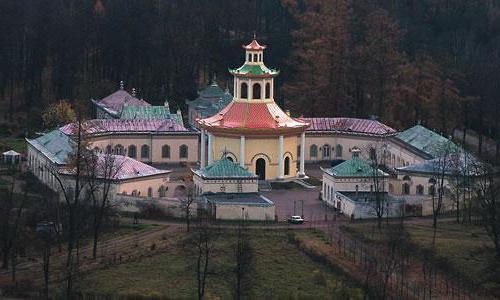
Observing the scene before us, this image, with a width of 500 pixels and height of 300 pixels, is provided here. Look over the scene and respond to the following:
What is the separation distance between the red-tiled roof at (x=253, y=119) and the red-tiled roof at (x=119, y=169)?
250 inches

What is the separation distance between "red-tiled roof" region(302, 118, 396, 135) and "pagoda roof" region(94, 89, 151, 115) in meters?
13.0

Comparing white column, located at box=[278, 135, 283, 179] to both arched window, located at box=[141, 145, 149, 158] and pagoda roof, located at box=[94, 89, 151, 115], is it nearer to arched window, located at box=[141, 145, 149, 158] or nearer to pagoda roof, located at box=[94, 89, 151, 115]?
arched window, located at box=[141, 145, 149, 158]

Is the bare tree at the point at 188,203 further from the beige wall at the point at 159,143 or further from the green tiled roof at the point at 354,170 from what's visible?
the beige wall at the point at 159,143

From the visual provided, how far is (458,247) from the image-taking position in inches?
2879

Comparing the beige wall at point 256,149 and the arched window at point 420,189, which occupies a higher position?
the beige wall at point 256,149

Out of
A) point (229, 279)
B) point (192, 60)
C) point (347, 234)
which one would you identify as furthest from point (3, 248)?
point (192, 60)

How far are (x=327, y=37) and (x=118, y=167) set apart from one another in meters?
32.3

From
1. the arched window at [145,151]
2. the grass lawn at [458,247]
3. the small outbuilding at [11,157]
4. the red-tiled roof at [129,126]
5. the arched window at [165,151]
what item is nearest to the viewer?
the grass lawn at [458,247]

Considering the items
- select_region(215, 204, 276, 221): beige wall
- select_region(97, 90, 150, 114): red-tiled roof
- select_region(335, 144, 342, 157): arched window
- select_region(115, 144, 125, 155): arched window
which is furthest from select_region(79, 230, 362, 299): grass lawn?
select_region(97, 90, 150, 114): red-tiled roof

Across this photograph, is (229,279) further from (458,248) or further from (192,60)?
(192,60)

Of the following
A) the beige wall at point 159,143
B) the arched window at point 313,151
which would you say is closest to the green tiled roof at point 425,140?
the arched window at point 313,151

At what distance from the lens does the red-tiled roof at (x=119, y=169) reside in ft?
270

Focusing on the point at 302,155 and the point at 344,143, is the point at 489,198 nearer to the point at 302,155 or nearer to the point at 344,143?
the point at 302,155

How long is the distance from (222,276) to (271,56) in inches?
2428
